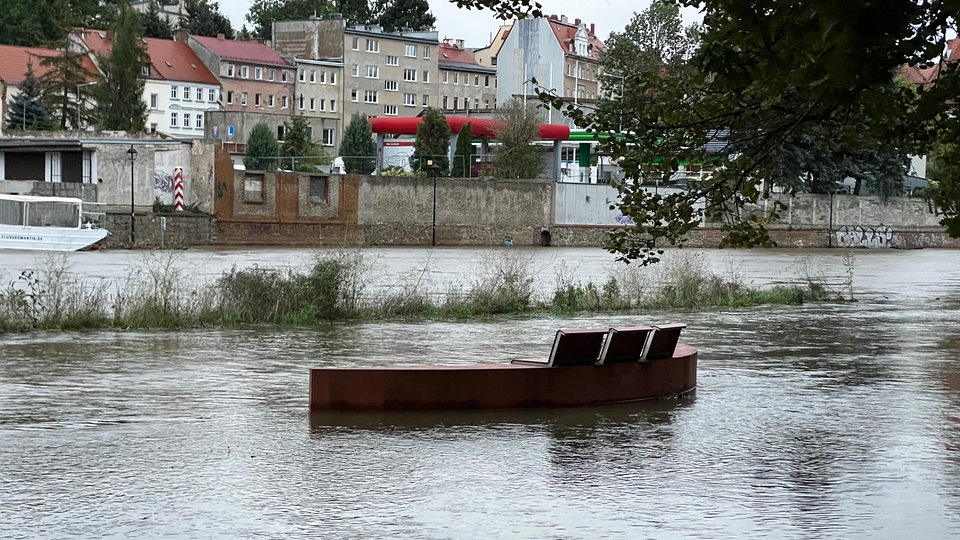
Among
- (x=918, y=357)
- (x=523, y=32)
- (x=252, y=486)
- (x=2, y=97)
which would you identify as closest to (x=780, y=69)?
(x=252, y=486)

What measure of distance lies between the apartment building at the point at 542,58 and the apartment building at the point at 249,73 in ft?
70.3

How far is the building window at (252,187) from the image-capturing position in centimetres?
6900

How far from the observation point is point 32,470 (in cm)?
1031

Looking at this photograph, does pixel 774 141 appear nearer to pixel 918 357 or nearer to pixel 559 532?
pixel 559 532

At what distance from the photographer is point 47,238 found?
55938 mm

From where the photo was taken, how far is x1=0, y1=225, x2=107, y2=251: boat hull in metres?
54.6

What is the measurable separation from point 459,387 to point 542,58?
116 m

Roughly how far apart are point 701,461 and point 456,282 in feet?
91.1

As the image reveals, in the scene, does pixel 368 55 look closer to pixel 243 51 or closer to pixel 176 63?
pixel 243 51

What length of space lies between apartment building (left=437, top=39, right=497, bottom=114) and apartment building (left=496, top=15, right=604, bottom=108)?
136 inches

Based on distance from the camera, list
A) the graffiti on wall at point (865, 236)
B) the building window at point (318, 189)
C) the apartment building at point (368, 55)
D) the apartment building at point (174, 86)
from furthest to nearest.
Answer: the apartment building at point (368, 55), the apartment building at point (174, 86), the graffiti on wall at point (865, 236), the building window at point (318, 189)

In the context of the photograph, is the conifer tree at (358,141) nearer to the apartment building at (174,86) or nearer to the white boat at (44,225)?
the apartment building at (174,86)

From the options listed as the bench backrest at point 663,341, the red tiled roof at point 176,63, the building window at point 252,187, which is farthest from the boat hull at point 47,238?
the red tiled roof at point 176,63

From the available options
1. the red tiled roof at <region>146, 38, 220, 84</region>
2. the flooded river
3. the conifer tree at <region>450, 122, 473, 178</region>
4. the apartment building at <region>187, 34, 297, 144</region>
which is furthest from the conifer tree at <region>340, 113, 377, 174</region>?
the flooded river
